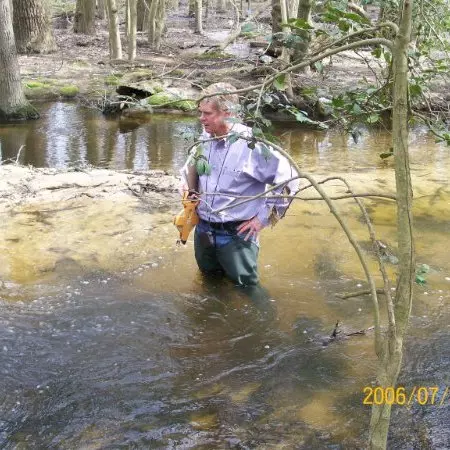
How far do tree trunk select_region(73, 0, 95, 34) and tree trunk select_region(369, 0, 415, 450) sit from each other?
21.0 metres

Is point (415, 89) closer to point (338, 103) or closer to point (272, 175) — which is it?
point (338, 103)

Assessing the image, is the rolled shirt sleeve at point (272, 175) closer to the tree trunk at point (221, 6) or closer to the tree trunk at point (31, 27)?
the tree trunk at point (31, 27)

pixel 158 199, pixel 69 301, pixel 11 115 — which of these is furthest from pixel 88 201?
pixel 11 115

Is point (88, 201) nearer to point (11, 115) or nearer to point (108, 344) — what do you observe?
point (108, 344)

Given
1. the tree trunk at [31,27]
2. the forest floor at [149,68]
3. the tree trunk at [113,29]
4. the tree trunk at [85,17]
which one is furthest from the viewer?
the tree trunk at [85,17]

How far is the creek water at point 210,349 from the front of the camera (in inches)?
130

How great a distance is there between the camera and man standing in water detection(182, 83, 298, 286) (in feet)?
12.9

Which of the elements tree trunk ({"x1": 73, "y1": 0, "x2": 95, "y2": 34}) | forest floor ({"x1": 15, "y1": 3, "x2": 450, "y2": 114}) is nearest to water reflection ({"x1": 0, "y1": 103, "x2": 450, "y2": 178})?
A: forest floor ({"x1": 15, "y1": 3, "x2": 450, "y2": 114})

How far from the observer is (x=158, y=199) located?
7035mm

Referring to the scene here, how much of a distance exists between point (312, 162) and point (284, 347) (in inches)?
225

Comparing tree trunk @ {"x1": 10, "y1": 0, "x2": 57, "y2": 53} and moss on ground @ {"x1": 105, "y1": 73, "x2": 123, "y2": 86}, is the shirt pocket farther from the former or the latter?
tree trunk @ {"x1": 10, "y1": 0, "x2": 57, "y2": 53}

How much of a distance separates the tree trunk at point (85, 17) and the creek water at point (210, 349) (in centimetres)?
1693

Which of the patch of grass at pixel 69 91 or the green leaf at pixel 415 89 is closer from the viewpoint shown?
the green leaf at pixel 415 89
